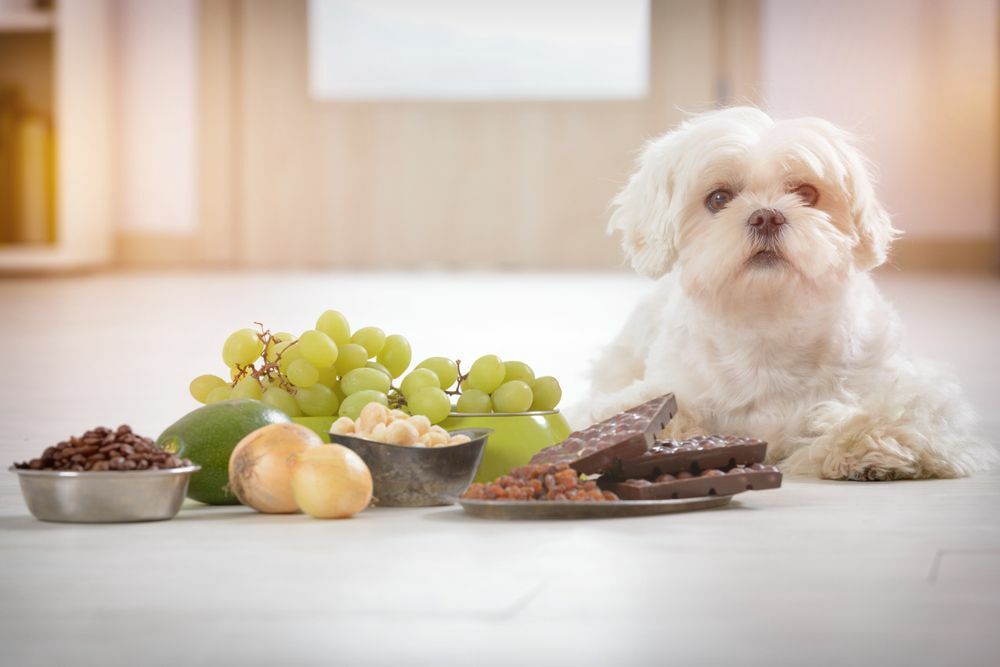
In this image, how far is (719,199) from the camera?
253 centimetres

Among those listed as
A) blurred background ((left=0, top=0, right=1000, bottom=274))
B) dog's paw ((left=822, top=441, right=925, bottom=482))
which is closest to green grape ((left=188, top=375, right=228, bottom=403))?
dog's paw ((left=822, top=441, right=925, bottom=482))

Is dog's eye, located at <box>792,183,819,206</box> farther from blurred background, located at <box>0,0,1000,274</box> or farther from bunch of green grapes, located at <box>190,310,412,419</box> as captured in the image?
blurred background, located at <box>0,0,1000,274</box>

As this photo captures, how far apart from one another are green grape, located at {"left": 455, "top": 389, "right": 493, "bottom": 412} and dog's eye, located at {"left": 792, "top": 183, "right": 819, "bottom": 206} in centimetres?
63

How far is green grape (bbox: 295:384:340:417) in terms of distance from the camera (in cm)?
233

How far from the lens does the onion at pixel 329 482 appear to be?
6.33 ft

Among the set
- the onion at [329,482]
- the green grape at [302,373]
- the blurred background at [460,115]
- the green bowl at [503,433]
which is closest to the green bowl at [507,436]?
the green bowl at [503,433]

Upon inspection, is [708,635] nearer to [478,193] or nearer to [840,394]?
[840,394]

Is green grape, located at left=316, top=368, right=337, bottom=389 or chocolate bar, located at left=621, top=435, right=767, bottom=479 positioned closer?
chocolate bar, located at left=621, top=435, right=767, bottom=479

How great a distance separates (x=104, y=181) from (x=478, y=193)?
2349mm

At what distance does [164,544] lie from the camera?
1769mm

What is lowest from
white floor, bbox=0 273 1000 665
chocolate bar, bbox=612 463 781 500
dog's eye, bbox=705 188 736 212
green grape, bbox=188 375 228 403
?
white floor, bbox=0 273 1000 665

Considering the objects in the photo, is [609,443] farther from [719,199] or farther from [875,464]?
[719,199]

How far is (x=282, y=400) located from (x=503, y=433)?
35 cm

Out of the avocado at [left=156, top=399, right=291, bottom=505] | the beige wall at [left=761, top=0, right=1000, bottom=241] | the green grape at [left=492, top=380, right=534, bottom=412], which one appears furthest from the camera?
the beige wall at [left=761, top=0, right=1000, bottom=241]
